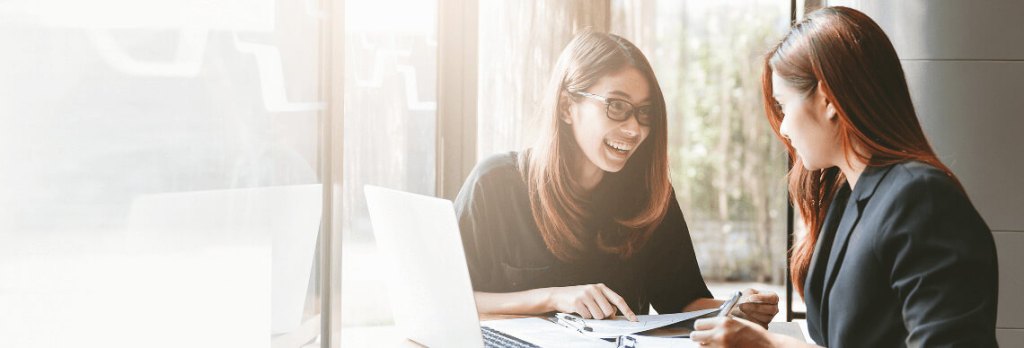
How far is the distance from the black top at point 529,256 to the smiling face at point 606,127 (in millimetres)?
172

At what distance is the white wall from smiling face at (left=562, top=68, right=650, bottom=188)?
0.80m

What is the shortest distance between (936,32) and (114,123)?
2.17 metres

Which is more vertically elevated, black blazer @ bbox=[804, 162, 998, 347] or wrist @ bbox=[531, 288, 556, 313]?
black blazer @ bbox=[804, 162, 998, 347]

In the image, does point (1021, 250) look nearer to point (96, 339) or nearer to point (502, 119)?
point (502, 119)

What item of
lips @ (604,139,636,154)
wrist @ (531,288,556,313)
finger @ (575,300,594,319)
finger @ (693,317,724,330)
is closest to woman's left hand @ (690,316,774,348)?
finger @ (693,317,724,330)

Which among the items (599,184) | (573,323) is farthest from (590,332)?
(599,184)

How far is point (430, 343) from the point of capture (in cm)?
137

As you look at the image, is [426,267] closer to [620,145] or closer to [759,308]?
[759,308]

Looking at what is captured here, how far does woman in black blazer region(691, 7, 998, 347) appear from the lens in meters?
1.17

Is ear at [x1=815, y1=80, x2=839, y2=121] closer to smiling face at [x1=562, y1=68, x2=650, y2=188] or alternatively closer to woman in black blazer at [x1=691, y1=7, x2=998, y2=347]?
woman in black blazer at [x1=691, y1=7, x2=998, y2=347]

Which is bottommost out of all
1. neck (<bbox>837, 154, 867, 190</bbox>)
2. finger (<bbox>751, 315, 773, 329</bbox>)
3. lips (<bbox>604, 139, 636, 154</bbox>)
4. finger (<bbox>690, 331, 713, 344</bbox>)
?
finger (<bbox>751, 315, 773, 329</bbox>)

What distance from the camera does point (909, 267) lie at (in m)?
1.22

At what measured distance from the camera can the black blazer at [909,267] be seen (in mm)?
1161

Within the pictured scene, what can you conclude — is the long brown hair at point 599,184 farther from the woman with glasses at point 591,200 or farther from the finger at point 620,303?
the finger at point 620,303
